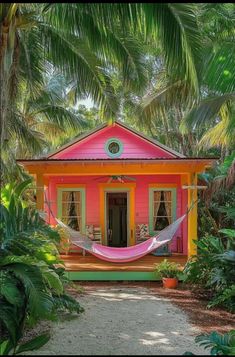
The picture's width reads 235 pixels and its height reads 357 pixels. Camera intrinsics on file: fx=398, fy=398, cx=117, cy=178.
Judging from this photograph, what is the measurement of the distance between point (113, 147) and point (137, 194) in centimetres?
145

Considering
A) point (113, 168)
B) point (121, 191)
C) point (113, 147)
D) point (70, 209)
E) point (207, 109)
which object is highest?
point (207, 109)

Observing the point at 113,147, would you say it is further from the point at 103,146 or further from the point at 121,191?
the point at 121,191

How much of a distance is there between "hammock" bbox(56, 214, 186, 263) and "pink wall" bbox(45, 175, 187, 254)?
8.73ft

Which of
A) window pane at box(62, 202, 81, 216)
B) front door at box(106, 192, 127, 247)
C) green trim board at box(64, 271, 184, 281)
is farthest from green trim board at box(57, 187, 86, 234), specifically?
front door at box(106, 192, 127, 247)

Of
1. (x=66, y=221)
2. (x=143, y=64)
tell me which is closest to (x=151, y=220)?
(x=66, y=221)

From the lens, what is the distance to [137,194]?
10789 millimetres

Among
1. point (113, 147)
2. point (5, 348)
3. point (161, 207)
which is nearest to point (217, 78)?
point (5, 348)

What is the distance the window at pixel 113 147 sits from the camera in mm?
10430

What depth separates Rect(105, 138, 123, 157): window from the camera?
34.2 ft

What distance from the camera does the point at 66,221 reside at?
10.8m

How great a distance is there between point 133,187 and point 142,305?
15.1 ft

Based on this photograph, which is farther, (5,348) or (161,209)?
(161,209)

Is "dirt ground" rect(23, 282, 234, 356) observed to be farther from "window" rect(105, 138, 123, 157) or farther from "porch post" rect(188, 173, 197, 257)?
"window" rect(105, 138, 123, 157)

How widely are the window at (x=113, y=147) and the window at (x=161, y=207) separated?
4.59ft
